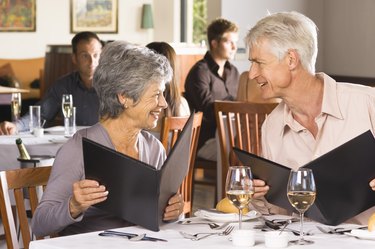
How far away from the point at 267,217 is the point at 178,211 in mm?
284

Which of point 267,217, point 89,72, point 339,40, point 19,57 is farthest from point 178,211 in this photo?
point 19,57

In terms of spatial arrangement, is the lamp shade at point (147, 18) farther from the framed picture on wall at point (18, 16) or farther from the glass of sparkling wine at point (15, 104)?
the glass of sparkling wine at point (15, 104)

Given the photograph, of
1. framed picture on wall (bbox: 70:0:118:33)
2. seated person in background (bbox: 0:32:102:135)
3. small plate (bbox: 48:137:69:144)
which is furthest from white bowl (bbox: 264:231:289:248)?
framed picture on wall (bbox: 70:0:118:33)

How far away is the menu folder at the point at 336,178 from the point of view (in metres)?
2.70

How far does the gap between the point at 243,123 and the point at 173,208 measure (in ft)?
8.81

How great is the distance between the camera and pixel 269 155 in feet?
10.8

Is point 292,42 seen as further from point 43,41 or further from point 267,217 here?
point 43,41

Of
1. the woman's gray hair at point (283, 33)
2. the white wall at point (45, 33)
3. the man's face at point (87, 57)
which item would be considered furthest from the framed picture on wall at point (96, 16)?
the woman's gray hair at point (283, 33)

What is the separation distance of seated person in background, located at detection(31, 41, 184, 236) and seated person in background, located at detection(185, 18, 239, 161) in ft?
13.5

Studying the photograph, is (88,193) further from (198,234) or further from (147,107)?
(147,107)

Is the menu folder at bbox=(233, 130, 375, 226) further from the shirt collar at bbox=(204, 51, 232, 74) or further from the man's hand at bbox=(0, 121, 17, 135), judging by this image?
the shirt collar at bbox=(204, 51, 232, 74)

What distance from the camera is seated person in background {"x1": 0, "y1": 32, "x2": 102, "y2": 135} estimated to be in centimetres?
590

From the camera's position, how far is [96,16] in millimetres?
14266

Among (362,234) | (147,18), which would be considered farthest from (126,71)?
(147,18)
